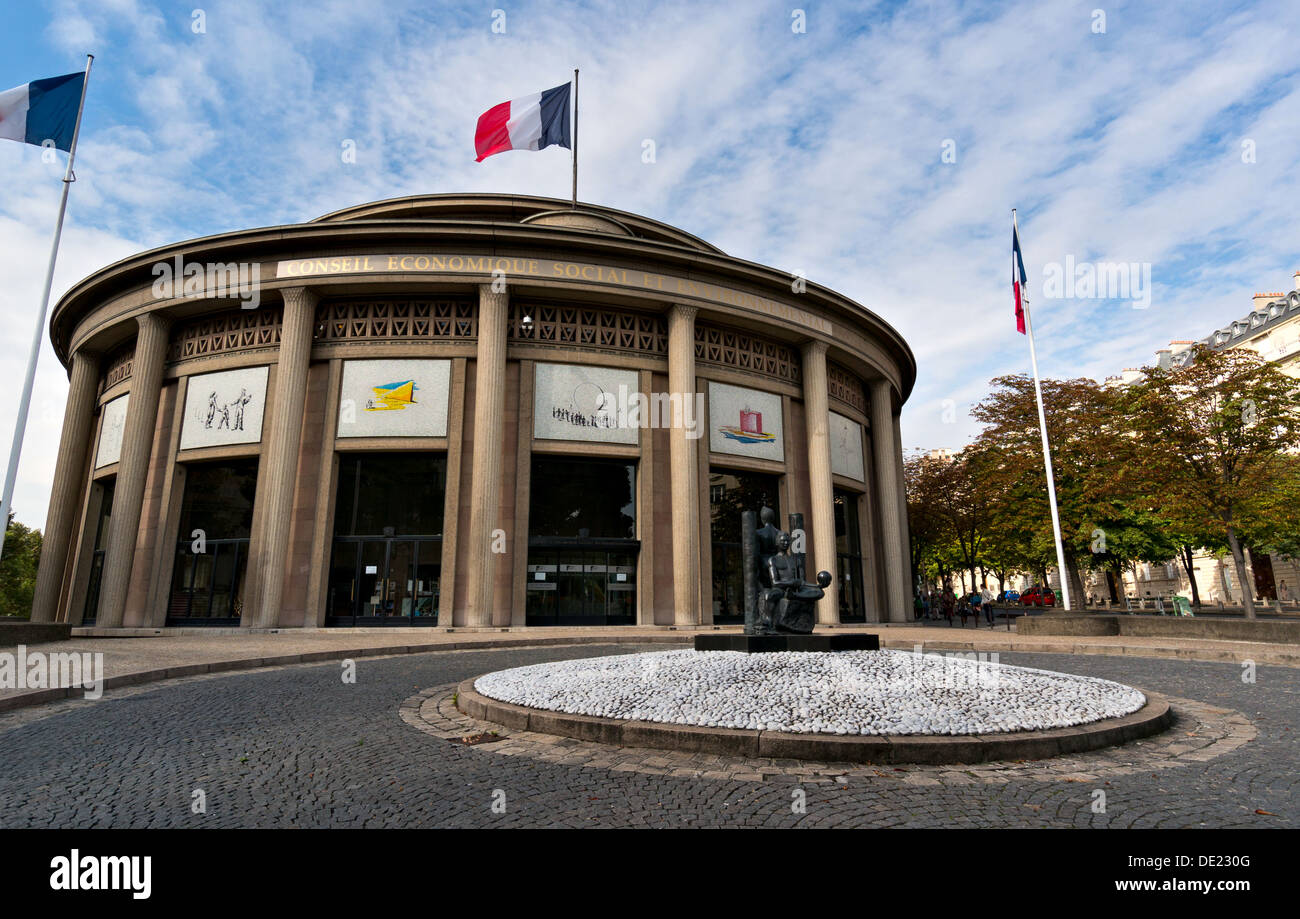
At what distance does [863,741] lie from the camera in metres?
5.61

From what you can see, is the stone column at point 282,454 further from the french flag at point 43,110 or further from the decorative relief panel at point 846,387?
the decorative relief panel at point 846,387

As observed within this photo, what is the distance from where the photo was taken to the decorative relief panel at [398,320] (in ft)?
80.6

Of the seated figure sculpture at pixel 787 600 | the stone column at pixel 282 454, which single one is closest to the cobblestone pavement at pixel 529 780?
the seated figure sculpture at pixel 787 600

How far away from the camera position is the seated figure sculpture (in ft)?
33.7

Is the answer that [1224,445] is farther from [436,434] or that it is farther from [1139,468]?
[436,434]

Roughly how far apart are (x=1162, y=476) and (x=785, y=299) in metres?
14.6

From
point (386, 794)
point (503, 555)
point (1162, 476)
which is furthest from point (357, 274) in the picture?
point (1162, 476)

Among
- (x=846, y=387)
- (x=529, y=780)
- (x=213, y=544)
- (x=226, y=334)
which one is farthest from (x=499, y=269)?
(x=529, y=780)

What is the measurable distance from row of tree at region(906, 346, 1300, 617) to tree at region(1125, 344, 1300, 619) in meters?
0.04

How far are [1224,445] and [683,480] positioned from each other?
17.3 m

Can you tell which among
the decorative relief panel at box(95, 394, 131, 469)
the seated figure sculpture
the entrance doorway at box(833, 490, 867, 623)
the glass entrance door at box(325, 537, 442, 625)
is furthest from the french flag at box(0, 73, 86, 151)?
the entrance doorway at box(833, 490, 867, 623)
